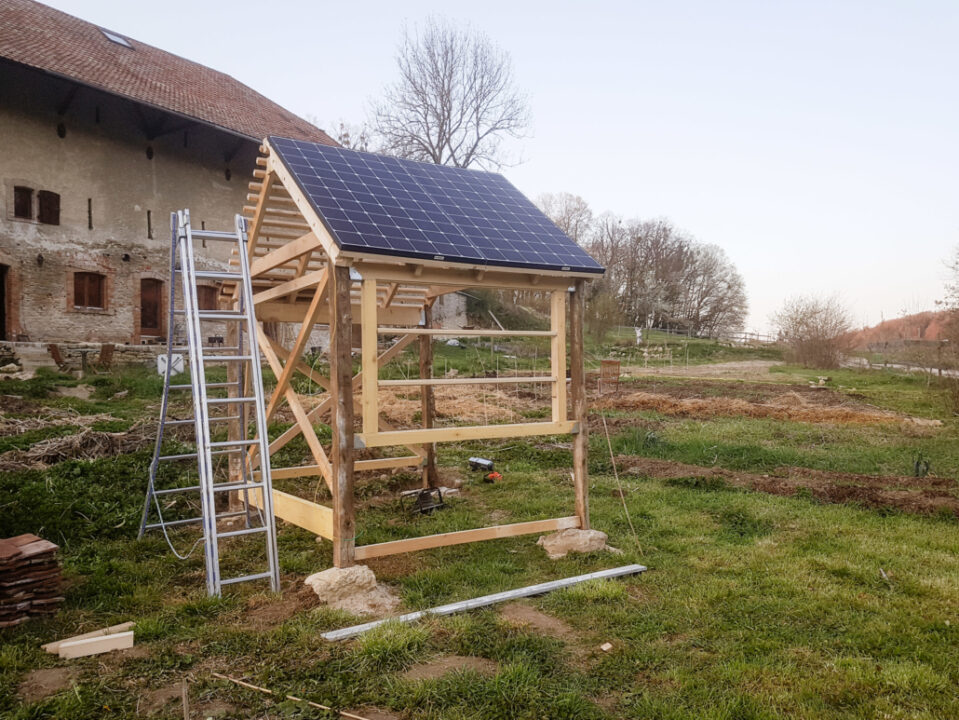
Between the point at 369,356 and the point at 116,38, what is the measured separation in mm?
25793

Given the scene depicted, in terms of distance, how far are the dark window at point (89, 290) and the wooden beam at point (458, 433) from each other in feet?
64.8

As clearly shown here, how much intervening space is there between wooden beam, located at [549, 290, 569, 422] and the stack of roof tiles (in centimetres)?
447

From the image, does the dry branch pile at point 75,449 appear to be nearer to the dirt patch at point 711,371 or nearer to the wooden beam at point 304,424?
the wooden beam at point 304,424

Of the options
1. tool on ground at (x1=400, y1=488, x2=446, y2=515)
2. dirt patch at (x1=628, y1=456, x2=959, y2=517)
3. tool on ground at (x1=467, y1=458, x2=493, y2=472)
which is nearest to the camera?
tool on ground at (x1=400, y1=488, x2=446, y2=515)

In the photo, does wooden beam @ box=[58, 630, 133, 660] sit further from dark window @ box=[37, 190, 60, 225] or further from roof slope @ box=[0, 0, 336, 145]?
dark window @ box=[37, 190, 60, 225]

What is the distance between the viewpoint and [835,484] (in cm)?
916

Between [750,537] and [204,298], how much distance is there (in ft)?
74.4

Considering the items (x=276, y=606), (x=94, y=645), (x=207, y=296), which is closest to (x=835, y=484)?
(x=276, y=606)

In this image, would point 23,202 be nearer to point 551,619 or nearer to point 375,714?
point 551,619

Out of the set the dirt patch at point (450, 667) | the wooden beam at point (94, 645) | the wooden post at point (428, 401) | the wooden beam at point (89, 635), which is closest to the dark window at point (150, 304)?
the wooden post at point (428, 401)

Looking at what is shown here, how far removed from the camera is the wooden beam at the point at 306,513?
575 cm

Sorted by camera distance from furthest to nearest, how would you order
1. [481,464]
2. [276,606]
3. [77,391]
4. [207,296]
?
[207,296], [77,391], [481,464], [276,606]

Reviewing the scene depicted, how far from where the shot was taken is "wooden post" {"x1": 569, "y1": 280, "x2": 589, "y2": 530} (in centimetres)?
682

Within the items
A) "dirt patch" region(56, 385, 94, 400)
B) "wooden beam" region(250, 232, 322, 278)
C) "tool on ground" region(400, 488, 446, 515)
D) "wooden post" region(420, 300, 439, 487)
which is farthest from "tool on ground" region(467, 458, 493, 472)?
"dirt patch" region(56, 385, 94, 400)
